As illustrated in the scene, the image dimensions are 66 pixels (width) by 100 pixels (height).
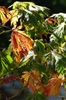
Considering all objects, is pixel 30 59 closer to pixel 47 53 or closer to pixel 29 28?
pixel 47 53

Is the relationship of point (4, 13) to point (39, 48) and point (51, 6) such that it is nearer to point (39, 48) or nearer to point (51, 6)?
point (39, 48)

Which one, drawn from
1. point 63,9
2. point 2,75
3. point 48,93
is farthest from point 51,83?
point 63,9

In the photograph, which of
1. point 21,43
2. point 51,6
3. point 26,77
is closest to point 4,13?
point 21,43

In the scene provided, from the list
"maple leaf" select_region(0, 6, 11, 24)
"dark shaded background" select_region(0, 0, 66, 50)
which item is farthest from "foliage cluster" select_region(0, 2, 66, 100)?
"dark shaded background" select_region(0, 0, 66, 50)

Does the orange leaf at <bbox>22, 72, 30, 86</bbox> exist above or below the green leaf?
below

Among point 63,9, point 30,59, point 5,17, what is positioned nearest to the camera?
point 30,59

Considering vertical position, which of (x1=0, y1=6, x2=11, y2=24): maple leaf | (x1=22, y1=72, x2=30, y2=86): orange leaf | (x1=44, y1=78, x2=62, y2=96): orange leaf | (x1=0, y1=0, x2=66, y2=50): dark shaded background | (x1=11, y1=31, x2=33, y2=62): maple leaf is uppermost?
(x1=0, y1=6, x2=11, y2=24): maple leaf

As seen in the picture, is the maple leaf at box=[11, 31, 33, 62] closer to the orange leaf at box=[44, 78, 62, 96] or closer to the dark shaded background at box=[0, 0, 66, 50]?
the orange leaf at box=[44, 78, 62, 96]

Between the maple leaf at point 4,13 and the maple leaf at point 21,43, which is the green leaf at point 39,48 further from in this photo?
the maple leaf at point 4,13
